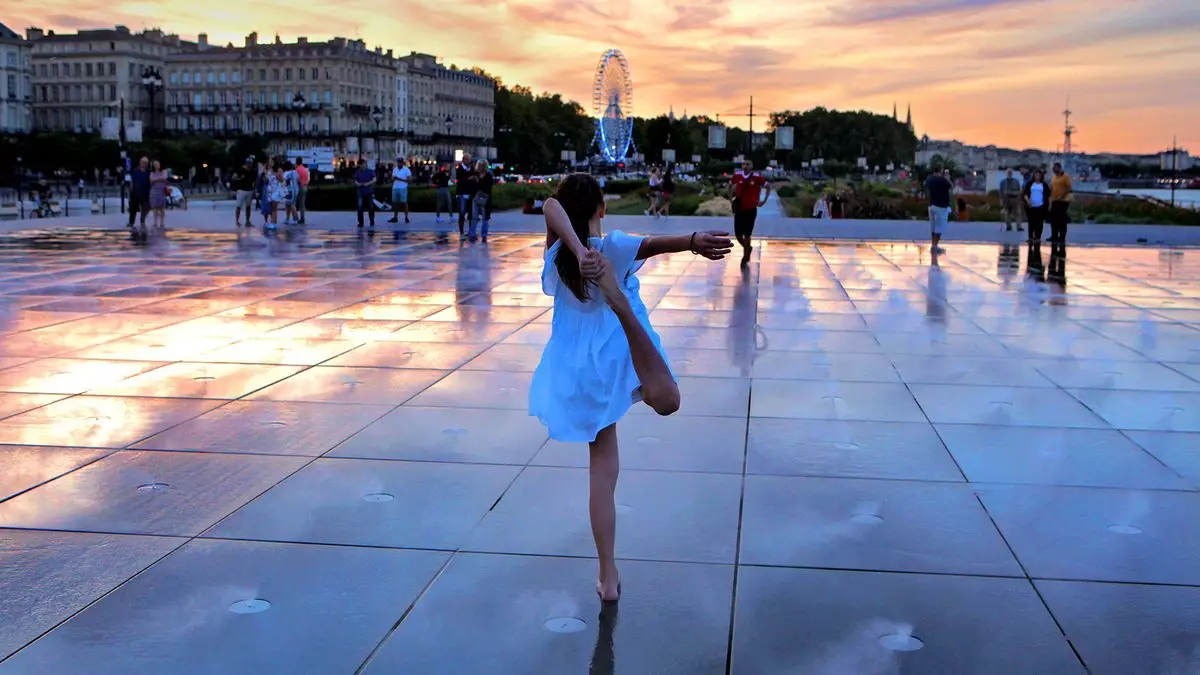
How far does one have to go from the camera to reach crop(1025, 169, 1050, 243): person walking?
23.3 meters

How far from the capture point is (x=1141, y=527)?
571 cm

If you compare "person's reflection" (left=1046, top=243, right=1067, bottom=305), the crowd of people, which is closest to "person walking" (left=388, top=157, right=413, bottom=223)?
the crowd of people

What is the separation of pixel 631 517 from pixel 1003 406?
3.73 m

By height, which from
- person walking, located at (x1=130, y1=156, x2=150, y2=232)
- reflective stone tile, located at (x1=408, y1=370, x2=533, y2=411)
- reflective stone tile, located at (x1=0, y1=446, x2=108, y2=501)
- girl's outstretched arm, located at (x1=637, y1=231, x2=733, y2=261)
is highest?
person walking, located at (x1=130, y1=156, x2=150, y2=232)

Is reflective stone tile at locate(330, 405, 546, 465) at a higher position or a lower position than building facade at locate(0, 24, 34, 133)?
lower

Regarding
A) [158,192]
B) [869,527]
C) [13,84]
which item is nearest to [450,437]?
[869,527]

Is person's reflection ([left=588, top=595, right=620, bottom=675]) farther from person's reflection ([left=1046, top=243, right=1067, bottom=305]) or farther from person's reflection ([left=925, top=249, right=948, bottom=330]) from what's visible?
person's reflection ([left=1046, top=243, right=1067, bottom=305])

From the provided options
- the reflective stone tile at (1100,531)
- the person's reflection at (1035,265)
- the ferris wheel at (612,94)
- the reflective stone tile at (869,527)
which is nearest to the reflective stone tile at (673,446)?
the reflective stone tile at (869,527)

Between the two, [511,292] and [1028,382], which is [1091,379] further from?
[511,292]

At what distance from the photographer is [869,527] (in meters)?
5.66

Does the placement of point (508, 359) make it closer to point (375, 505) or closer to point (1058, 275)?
point (375, 505)

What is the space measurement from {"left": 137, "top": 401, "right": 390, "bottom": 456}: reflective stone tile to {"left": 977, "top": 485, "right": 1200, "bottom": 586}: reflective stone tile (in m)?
3.77

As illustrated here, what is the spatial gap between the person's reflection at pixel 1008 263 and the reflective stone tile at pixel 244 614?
13.2 meters

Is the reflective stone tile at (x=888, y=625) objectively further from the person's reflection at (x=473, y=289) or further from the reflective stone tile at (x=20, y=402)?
the person's reflection at (x=473, y=289)
